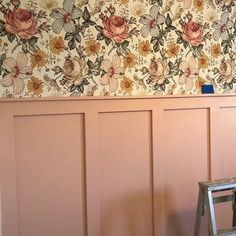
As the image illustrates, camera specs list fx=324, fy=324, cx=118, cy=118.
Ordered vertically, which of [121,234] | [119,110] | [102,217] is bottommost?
[121,234]

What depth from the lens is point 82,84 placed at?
6.05 ft

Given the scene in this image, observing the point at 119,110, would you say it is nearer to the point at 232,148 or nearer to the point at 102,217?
the point at 102,217

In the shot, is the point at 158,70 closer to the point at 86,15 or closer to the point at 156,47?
the point at 156,47

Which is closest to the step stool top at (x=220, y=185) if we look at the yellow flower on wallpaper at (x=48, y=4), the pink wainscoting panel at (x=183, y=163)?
the pink wainscoting panel at (x=183, y=163)

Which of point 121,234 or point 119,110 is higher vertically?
point 119,110

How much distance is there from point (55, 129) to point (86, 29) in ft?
1.94

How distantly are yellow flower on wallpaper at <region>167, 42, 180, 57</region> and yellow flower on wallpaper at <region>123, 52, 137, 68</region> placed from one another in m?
0.24

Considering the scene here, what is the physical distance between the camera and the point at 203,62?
6.95 ft

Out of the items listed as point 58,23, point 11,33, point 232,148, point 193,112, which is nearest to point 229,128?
→ point 232,148

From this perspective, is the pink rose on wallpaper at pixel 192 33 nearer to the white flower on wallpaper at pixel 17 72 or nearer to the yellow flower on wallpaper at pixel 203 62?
the yellow flower on wallpaper at pixel 203 62

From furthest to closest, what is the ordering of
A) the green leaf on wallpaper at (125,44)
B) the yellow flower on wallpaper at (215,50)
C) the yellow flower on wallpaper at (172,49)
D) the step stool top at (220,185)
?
the yellow flower on wallpaper at (215,50) < the yellow flower on wallpaper at (172,49) < the green leaf on wallpaper at (125,44) < the step stool top at (220,185)

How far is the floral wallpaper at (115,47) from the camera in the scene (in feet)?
5.64

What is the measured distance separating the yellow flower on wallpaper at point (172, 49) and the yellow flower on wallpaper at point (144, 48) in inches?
5.5

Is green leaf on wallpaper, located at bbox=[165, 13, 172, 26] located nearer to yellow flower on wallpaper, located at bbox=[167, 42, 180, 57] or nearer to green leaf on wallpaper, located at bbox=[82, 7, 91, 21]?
yellow flower on wallpaper, located at bbox=[167, 42, 180, 57]
